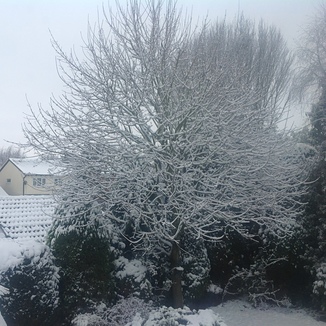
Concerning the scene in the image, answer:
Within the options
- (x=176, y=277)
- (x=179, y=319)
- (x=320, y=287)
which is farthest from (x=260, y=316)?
(x=179, y=319)

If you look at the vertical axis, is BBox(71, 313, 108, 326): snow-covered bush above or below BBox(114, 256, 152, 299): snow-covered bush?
below

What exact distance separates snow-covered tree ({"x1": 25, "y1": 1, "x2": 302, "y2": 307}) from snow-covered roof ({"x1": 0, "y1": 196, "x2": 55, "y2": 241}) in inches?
119

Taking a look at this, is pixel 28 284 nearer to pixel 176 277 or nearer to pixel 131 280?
pixel 131 280

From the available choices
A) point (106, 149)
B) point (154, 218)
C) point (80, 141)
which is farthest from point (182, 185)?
point (80, 141)

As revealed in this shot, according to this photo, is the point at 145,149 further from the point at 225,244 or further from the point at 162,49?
the point at 225,244

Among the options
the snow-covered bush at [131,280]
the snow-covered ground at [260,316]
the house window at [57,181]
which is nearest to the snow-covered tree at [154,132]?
the house window at [57,181]

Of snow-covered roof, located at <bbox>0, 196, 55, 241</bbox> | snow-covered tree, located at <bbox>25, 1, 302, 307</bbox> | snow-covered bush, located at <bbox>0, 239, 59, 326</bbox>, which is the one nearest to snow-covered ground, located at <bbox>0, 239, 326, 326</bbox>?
snow-covered bush, located at <bbox>0, 239, 59, 326</bbox>

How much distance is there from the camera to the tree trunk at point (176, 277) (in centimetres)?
686

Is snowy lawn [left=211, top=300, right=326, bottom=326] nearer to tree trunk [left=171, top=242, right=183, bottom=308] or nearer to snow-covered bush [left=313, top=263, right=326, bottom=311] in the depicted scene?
snow-covered bush [left=313, top=263, right=326, bottom=311]

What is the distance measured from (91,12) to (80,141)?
7.94 ft

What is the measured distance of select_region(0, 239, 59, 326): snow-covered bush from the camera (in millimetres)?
5594

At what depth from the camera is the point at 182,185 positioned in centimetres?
624

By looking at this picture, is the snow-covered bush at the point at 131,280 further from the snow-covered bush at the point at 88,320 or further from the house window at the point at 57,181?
the house window at the point at 57,181

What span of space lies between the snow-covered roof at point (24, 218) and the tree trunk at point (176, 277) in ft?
11.7
